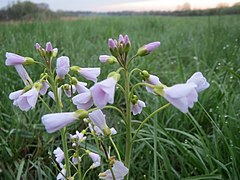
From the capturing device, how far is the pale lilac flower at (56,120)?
0.72 m

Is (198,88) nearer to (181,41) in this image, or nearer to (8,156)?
(8,156)

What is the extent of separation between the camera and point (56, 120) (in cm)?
73

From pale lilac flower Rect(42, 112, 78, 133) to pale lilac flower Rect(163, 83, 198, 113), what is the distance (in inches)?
8.8

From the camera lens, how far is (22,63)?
0.96 metres

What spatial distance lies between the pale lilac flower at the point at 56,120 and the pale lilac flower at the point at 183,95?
0.74ft

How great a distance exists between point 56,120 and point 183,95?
0.91 feet

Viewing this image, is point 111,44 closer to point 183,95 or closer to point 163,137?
point 183,95

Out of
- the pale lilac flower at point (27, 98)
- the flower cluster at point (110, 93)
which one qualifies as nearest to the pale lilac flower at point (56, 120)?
the flower cluster at point (110, 93)

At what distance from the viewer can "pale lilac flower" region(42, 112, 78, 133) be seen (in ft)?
2.36

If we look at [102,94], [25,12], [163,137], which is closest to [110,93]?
[102,94]

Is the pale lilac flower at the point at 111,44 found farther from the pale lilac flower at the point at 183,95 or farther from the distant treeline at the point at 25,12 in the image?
the distant treeline at the point at 25,12

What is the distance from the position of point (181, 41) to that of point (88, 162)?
A: 3551 mm

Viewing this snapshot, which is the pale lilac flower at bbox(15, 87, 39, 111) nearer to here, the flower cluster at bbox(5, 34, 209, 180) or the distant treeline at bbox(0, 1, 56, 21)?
the flower cluster at bbox(5, 34, 209, 180)

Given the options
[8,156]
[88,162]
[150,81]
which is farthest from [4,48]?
[150,81]
